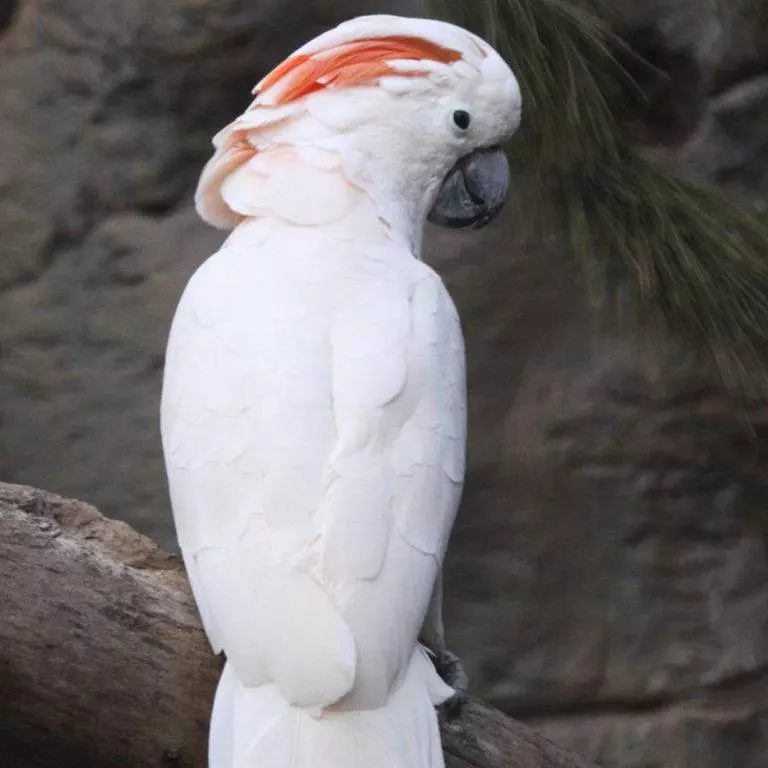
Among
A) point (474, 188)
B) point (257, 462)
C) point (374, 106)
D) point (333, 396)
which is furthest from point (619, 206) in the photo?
point (257, 462)

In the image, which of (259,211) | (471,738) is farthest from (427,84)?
(471,738)

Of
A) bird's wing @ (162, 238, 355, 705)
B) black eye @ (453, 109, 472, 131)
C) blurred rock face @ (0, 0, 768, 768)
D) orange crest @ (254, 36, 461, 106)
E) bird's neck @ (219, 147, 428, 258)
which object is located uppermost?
orange crest @ (254, 36, 461, 106)

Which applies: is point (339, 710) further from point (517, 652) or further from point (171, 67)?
point (171, 67)

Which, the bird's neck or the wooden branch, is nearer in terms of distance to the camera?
the wooden branch

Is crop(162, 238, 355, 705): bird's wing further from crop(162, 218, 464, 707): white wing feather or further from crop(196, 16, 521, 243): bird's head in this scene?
crop(196, 16, 521, 243): bird's head

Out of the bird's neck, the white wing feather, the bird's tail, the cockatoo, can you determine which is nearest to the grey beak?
the cockatoo

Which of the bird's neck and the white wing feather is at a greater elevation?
the bird's neck

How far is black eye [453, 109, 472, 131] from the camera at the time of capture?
1.82 meters

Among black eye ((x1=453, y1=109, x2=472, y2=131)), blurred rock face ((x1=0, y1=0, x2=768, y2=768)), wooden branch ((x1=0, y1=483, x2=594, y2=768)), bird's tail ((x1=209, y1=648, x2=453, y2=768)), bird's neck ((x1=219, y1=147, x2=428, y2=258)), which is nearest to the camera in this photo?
bird's tail ((x1=209, y1=648, x2=453, y2=768))

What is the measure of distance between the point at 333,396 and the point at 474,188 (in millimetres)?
613

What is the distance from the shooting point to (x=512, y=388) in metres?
2.71

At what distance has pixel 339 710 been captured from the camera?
1.28m

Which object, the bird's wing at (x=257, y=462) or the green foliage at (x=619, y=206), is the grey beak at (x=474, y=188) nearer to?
the green foliage at (x=619, y=206)

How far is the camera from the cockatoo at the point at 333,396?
130 cm
